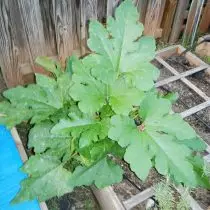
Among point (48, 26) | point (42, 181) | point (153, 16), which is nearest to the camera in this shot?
point (42, 181)

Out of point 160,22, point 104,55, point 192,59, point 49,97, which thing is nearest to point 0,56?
point 49,97

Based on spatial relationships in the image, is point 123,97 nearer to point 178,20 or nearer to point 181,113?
point 181,113

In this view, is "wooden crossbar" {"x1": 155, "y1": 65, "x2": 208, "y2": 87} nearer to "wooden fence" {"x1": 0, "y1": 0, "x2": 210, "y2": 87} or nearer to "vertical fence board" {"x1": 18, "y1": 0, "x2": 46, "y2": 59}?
"wooden fence" {"x1": 0, "y1": 0, "x2": 210, "y2": 87}

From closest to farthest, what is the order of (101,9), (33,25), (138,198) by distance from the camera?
(138,198)
(33,25)
(101,9)

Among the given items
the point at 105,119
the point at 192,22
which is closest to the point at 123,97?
the point at 105,119

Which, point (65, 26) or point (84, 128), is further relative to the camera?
point (65, 26)

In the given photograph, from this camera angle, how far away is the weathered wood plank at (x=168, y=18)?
9.53ft

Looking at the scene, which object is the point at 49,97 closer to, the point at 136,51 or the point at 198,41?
the point at 136,51

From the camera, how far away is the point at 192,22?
10.1 feet

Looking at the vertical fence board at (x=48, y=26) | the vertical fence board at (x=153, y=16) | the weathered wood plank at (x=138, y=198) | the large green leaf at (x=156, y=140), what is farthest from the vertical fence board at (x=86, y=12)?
the weathered wood plank at (x=138, y=198)

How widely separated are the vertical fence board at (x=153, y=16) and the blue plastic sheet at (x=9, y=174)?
159 cm

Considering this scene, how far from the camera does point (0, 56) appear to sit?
245cm

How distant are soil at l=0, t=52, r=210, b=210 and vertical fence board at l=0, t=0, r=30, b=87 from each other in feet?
0.77

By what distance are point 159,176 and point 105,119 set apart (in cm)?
65
